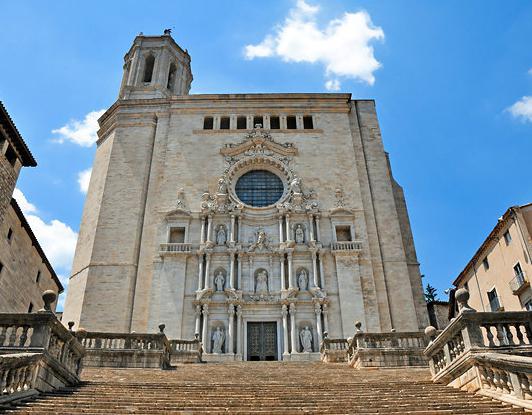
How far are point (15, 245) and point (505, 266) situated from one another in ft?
75.5

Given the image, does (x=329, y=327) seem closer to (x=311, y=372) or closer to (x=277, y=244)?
(x=277, y=244)

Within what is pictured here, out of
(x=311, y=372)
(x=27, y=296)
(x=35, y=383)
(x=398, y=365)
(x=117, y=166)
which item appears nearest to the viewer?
(x=35, y=383)

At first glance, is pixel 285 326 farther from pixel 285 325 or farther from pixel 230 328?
pixel 230 328

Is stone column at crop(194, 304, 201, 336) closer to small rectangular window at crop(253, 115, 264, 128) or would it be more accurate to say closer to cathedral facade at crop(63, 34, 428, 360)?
cathedral facade at crop(63, 34, 428, 360)

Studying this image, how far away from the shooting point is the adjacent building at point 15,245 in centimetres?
1916

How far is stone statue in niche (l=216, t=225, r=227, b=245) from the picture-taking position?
79.9ft

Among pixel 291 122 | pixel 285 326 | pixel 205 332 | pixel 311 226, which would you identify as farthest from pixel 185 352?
pixel 291 122

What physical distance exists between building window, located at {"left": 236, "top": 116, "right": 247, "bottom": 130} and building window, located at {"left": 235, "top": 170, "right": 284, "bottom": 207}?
3.38 m

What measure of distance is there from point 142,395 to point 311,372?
18.1 feet

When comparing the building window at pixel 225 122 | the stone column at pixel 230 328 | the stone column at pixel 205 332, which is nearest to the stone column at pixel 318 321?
the stone column at pixel 230 328

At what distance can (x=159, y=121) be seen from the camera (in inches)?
1163

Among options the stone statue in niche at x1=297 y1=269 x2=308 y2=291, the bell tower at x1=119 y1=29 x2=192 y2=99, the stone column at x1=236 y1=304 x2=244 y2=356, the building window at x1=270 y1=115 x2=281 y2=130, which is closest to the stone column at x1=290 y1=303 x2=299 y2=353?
the stone statue in niche at x1=297 y1=269 x2=308 y2=291

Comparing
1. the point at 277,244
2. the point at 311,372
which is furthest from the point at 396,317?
the point at 311,372

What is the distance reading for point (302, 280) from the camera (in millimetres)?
23250
